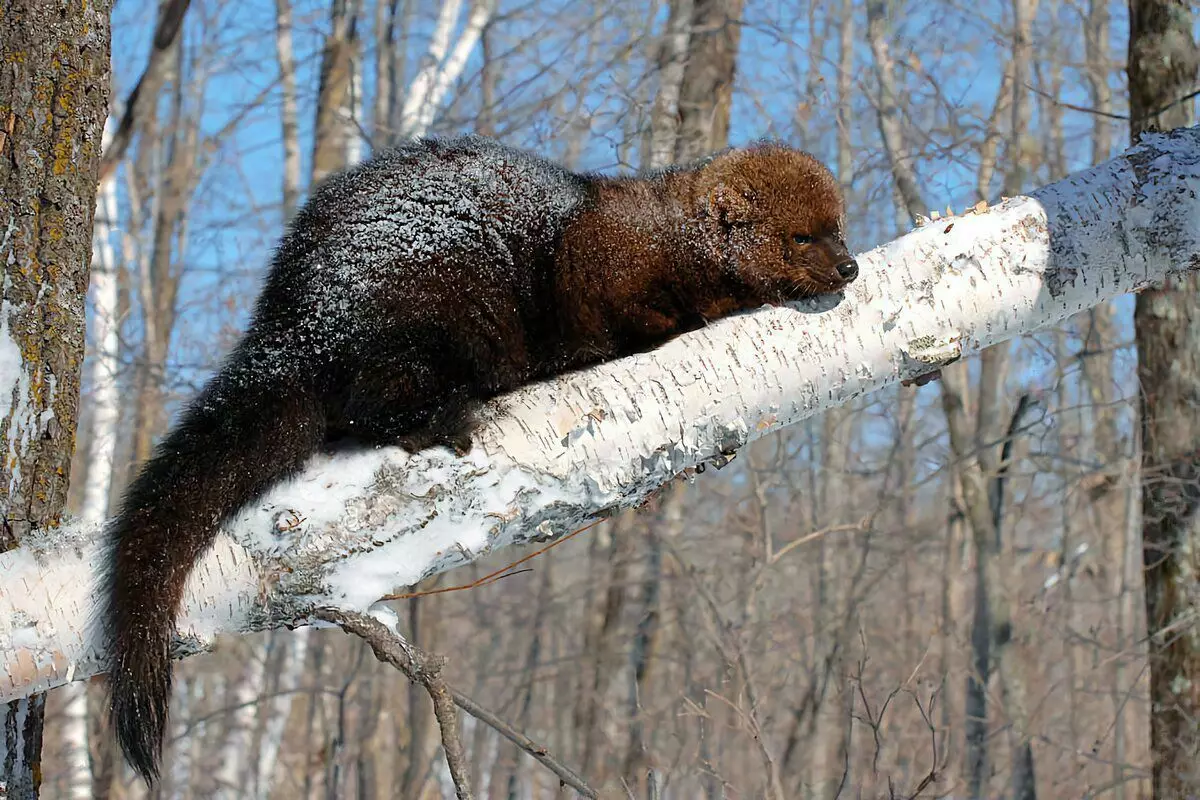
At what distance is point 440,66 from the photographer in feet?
25.1

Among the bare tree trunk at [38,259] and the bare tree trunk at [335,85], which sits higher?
the bare tree trunk at [335,85]

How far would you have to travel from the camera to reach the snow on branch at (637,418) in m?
1.79

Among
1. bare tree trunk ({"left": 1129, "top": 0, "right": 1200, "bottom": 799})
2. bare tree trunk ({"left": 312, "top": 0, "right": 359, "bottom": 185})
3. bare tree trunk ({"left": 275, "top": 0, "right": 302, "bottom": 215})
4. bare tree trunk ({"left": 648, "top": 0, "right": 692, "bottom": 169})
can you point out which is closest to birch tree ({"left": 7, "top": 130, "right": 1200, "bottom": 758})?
bare tree trunk ({"left": 1129, "top": 0, "right": 1200, "bottom": 799})

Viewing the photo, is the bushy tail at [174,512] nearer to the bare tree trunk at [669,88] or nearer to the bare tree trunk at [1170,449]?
the bare tree trunk at [1170,449]

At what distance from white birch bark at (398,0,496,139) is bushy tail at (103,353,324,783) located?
5.60m

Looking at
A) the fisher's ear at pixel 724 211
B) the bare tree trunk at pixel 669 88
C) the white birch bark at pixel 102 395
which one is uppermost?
the bare tree trunk at pixel 669 88

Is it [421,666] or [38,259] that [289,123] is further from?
[421,666]

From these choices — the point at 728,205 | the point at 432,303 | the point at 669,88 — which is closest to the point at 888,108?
the point at 669,88

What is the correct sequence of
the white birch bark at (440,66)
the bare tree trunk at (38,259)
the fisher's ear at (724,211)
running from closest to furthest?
the bare tree trunk at (38,259), the fisher's ear at (724,211), the white birch bark at (440,66)

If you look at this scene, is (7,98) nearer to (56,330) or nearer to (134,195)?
(56,330)

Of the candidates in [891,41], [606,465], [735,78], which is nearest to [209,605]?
[606,465]

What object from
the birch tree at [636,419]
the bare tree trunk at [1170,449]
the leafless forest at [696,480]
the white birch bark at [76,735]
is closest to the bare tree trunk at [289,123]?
the leafless forest at [696,480]

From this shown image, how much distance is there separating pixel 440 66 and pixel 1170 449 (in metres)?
5.65

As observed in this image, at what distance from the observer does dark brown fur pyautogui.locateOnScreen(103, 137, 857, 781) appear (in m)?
1.87
